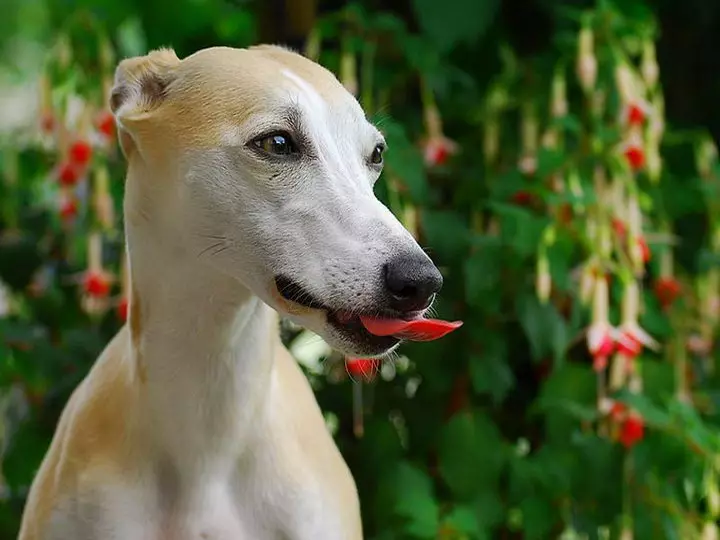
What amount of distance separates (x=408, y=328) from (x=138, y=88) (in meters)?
0.29

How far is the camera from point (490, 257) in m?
1.44

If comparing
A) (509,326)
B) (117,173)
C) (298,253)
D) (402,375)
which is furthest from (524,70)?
(298,253)

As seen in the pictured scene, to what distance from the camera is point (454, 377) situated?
5.16 feet

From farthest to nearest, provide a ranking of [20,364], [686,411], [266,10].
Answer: [266,10] → [20,364] → [686,411]

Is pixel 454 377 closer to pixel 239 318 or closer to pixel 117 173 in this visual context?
pixel 117 173

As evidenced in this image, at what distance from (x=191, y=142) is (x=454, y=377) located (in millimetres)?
831

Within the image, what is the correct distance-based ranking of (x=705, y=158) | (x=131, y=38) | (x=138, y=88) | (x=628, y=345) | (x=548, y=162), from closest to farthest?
1. (x=138, y=88)
2. (x=628, y=345)
3. (x=548, y=162)
4. (x=705, y=158)
5. (x=131, y=38)

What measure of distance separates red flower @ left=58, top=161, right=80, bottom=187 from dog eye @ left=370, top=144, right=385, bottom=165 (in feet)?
2.38

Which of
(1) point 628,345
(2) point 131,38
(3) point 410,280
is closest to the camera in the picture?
(3) point 410,280

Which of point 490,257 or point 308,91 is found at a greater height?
point 308,91

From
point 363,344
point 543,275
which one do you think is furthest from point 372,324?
point 543,275

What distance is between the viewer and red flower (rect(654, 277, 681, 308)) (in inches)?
59.9

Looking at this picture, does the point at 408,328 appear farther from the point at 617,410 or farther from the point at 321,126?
the point at 617,410

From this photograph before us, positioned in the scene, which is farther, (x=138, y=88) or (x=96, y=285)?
(x=96, y=285)
